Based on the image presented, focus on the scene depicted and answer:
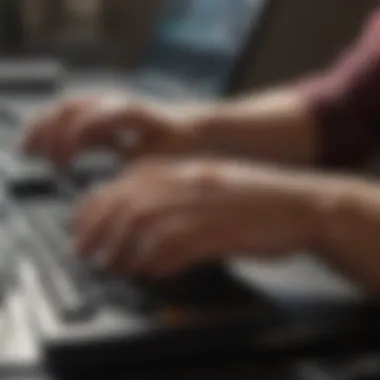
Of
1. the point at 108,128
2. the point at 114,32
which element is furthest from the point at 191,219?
the point at 114,32

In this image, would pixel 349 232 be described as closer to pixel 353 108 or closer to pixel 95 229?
pixel 95 229

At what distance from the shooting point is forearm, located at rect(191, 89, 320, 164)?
0.83 meters

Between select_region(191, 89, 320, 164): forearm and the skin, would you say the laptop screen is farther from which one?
the skin

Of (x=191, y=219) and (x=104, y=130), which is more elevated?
(x=104, y=130)

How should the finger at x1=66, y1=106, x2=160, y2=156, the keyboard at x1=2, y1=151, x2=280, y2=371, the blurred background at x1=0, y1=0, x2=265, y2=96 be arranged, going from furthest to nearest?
the blurred background at x1=0, y1=0, x2=265, y2=96, the finger at x1=66, y1=106, x2=160, y2=156, the keyboard at x1=2, y1=151, x2=280, y2=371

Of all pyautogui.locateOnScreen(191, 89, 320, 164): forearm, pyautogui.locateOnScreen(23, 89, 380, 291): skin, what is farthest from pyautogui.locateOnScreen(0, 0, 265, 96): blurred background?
pyautogui.locateOnScreen(23, 89, 380, 291): skin

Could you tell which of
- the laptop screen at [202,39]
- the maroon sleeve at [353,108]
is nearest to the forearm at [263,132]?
the maroon sleeve at [353,108]

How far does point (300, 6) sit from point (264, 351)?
2.17 ft

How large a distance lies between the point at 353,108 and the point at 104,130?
0.20 metres

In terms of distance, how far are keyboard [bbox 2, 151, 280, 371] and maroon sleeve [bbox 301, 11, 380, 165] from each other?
315 mm

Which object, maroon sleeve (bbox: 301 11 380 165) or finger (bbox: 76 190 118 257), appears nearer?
finger (bbox: 76 190 118 257)

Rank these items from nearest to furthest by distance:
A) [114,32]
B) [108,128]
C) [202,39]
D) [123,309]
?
1. [123,309]
2. [108,128]
3. [202,39]
4. [114,32]

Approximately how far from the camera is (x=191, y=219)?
0.54 meters

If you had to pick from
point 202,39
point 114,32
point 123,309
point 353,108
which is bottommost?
point 123,309
